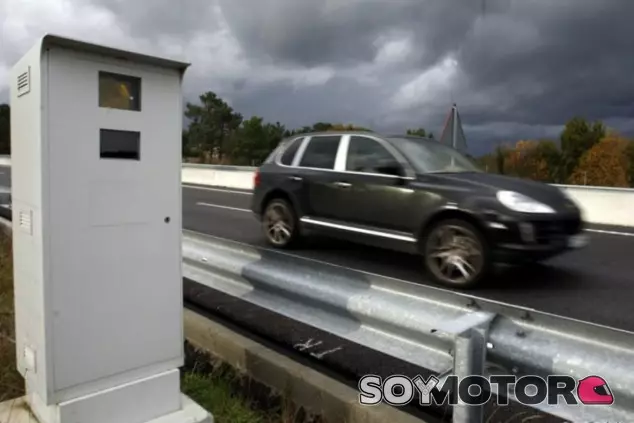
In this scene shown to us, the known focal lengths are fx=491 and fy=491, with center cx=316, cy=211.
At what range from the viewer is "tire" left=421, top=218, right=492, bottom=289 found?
4.90m

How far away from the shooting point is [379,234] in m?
5.65

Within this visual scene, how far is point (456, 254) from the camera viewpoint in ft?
16.6

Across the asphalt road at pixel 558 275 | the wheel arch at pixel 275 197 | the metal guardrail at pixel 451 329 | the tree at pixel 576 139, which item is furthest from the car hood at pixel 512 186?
the tree at pixel 576 139

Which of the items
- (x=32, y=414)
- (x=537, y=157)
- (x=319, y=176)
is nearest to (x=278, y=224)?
(x=319, y=176)

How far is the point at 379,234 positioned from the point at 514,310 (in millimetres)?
3709

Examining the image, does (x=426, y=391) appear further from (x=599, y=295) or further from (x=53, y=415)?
(x=599, y=295)

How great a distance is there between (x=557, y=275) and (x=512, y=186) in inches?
56.2

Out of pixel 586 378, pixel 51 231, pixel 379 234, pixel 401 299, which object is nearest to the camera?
pixel 586 378

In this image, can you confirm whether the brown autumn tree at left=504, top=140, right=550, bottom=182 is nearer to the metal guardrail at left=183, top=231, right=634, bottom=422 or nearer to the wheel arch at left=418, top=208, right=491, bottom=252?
the wheel arch at left=418, top=208, right=491, bottom=252

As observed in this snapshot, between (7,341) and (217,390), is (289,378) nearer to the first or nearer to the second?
(217,390)

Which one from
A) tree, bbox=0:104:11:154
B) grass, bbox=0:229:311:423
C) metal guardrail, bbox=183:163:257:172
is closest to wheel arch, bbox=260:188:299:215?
tree, bbox=0:104:11:154

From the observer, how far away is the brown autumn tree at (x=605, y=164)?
41750 mm

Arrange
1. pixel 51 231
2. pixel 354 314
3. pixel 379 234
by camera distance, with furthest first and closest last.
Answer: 1. pixel 379 234
2. pixel 354 314
3. pixel 51 231

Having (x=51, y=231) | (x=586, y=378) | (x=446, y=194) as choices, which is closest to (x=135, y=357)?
(x=51, y=231)
